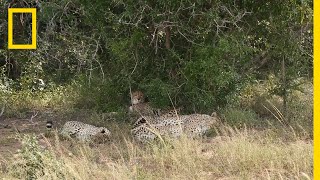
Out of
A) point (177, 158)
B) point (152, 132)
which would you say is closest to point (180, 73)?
point (152, 132)

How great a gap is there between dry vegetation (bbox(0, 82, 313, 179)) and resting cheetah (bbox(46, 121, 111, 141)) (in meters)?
0.15

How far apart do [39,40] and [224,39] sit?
3490mm

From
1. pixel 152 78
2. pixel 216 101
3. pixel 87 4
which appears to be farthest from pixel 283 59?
pixel 87 4

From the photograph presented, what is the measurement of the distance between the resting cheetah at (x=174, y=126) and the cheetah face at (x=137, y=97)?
2.65 feet

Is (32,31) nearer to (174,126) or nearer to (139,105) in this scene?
(139,105)

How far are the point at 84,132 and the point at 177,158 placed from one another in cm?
180

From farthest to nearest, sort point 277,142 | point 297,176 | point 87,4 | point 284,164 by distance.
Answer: point 87,4 < point 277,142 < point 284,164 < point 297,176

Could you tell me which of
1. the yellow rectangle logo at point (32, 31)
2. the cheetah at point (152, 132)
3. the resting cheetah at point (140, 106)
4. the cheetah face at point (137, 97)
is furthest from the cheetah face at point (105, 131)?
the yellow rectangle logo at point (32, 31)

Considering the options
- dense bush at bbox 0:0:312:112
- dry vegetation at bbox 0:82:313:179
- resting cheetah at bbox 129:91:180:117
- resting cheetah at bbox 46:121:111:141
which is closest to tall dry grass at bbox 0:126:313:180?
dry vegetation at bbox 0:82:313:179

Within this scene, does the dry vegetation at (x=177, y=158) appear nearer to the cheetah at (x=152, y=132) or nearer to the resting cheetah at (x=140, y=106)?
the cheetah at (x=152, y=132)

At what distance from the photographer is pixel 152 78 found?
6961 millimetres

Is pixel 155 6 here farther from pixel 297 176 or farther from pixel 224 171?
pixel 297 176

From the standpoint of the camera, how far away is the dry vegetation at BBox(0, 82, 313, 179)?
425cm

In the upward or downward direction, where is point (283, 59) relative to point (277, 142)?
upward
